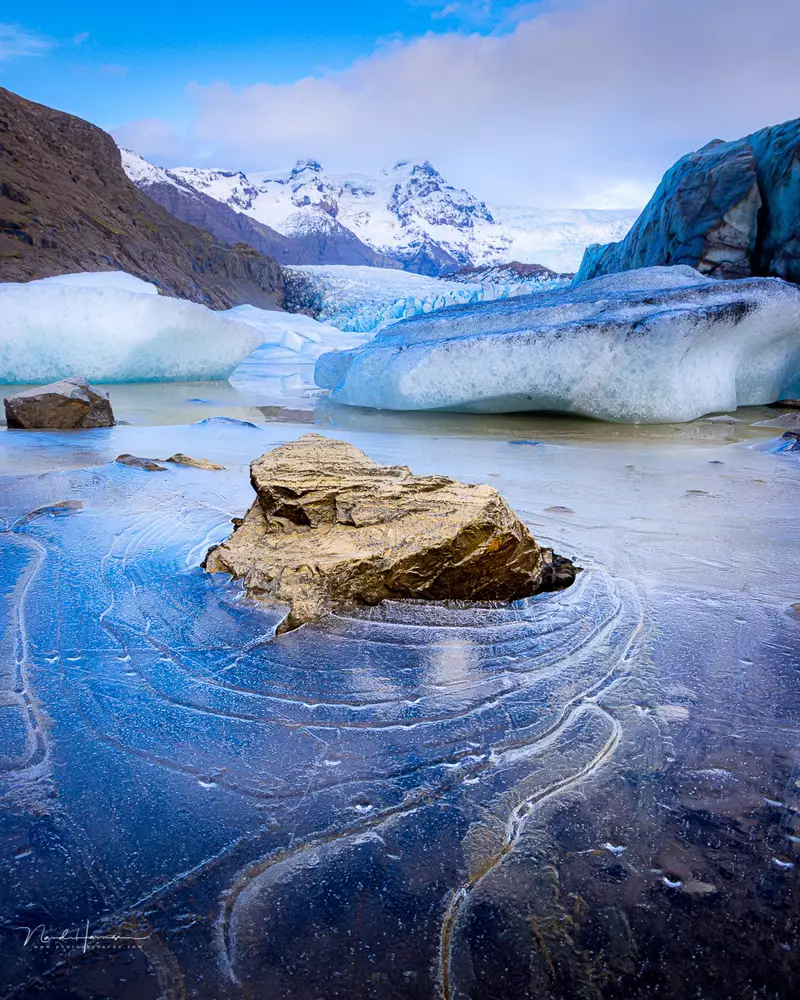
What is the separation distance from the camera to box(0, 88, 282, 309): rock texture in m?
18.9

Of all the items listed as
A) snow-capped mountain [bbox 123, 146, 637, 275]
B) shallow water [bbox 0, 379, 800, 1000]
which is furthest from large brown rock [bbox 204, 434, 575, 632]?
snow-capped mountain [bbox 123, 146, 637, 275]

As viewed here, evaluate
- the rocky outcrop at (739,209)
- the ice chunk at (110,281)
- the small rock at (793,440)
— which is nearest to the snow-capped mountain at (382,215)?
the rocky outcrop at (739,209)

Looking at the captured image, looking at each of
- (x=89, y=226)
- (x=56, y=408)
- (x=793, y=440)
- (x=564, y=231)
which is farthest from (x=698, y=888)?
(x=564, y=231)

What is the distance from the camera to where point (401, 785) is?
32.7 inches

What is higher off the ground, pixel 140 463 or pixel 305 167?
pixel 305 167

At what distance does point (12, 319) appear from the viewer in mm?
6898

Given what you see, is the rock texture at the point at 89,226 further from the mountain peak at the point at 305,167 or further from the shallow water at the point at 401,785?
the mountain peak at the point at 305,167

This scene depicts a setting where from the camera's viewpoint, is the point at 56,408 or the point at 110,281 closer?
the point at 56,408

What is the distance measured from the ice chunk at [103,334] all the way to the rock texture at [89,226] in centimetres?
1090

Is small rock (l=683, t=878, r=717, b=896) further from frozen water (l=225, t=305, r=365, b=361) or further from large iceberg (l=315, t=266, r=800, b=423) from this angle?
frozen water (l=225, t=305, r=365, b=361)

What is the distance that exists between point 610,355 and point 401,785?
13.8 feet

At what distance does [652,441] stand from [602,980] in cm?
→ 371

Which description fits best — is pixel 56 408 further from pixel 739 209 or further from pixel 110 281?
pixel 739 209

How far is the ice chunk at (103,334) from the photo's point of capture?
23.1ft
